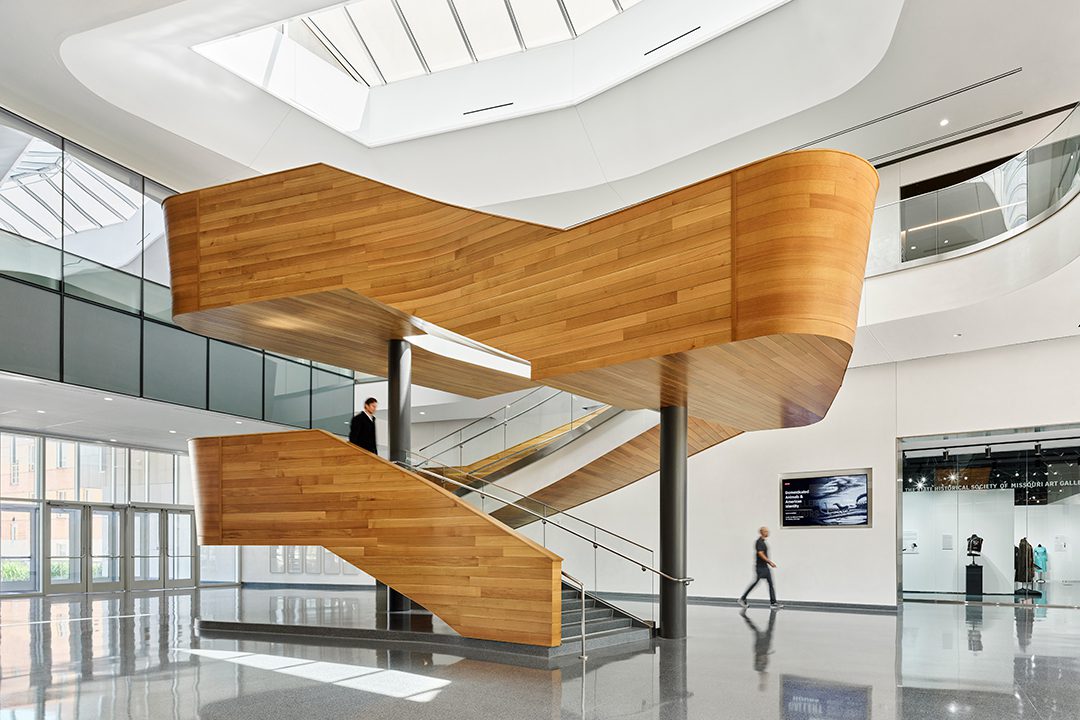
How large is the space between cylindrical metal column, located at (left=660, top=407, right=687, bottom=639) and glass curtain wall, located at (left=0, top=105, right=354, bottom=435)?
30.3 feet

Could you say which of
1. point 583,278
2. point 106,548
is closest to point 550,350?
point 583,278

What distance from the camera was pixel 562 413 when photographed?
17.7 meters

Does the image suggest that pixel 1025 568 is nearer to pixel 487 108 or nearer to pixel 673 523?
pixel 673 523

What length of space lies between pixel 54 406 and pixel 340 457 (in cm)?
915

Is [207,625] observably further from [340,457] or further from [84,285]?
[84,285]

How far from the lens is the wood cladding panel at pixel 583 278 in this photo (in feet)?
26.5

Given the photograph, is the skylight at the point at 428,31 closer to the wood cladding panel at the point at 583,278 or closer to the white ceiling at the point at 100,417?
the wood cladding panel at the point at 583,278

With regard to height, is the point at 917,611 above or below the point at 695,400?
below

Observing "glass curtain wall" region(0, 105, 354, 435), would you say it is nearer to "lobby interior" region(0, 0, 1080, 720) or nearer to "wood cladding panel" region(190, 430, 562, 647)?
"lobby interior" region(0, 0, 1080, 720)

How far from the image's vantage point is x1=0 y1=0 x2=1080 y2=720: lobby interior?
28.5 ft

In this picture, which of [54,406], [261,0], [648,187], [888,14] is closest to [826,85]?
[888,14]

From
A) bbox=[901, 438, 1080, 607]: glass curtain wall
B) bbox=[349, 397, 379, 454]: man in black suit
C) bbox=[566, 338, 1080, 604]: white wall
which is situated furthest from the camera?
bbox=[901, 438, 1080, 607]: glass curtain wall

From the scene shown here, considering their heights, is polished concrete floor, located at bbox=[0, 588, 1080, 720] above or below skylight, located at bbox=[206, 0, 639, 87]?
below

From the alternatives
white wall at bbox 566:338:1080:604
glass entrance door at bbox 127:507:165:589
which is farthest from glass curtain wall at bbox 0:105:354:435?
white wall at bbox 566:338:1080:604
